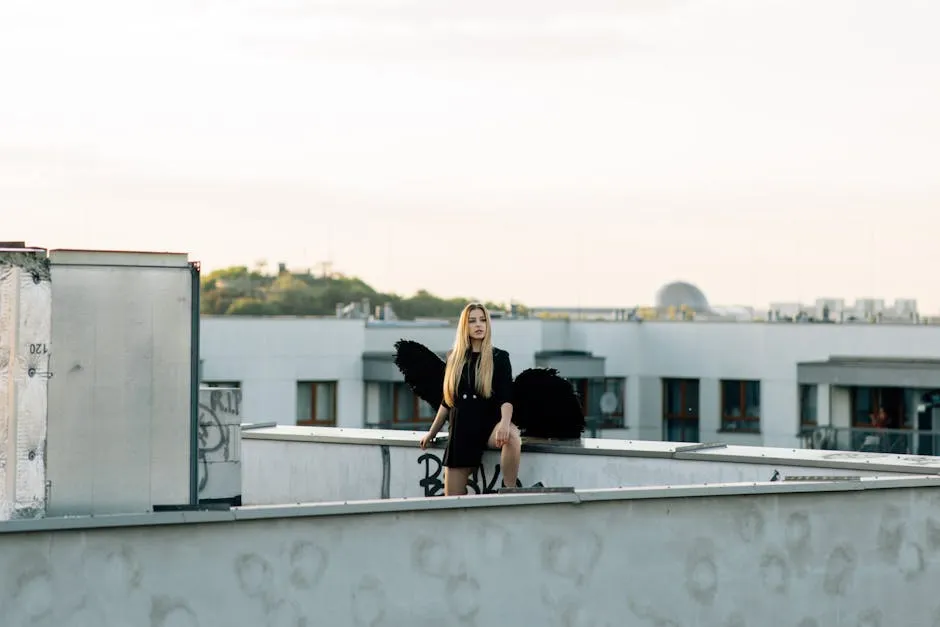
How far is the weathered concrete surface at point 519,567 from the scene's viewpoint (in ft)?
22.2

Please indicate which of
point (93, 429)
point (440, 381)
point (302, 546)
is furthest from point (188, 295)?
point (440, 381)

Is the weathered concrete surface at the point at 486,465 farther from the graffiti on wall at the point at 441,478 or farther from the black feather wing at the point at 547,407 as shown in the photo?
the black feather wing at the point at 547,407

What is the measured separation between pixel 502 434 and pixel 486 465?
1.96ft

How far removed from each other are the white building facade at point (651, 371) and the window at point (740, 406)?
5cm

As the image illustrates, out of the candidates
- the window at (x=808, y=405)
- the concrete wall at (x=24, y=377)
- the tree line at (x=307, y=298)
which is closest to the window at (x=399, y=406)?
the window at (x=808, y=405)

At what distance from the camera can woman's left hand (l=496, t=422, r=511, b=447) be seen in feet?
31.9

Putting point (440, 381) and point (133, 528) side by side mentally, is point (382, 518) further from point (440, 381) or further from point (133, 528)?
point (440, 381)

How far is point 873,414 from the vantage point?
48594mm

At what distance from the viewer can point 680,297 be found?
79.4 meters

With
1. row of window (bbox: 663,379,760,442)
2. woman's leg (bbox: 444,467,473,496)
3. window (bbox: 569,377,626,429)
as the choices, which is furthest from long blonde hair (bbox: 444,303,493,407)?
row of window (bbox: 663,379,760,442)

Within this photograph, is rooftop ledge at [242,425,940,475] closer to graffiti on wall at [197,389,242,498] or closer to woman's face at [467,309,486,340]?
woman's face at [467,309,486,340]

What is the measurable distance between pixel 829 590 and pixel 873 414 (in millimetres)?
41728

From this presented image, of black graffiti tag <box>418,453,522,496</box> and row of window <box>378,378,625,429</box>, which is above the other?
black graffiti tag <box>418,453,522,496</box>

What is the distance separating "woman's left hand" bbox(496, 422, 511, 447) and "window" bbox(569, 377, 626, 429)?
4641cm
